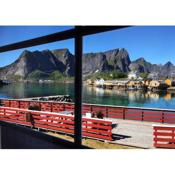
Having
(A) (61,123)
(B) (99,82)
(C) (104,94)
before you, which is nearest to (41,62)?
(B) (99,82)

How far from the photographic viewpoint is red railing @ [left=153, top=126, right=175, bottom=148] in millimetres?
4723

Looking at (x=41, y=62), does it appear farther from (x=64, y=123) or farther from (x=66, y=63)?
(x=64, y=123)

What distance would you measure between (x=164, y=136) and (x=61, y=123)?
223 cm

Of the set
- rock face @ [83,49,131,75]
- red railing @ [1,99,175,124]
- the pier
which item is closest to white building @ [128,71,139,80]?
rock face @ [83,49,131,75]

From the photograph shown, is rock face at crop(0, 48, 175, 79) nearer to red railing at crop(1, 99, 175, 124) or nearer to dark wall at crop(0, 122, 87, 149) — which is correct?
red railing at crop(1, 99, 175, 124)

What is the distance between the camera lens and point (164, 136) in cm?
491

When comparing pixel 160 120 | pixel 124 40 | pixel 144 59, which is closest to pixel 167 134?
pixel 160 120

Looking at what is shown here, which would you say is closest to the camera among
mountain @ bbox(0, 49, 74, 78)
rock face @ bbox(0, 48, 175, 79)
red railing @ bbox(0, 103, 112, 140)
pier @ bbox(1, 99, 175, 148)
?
pier @ bbox(1, 99, 175, 148)

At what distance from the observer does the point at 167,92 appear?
69.8 ft

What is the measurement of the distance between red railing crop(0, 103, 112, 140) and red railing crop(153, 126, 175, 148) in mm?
885

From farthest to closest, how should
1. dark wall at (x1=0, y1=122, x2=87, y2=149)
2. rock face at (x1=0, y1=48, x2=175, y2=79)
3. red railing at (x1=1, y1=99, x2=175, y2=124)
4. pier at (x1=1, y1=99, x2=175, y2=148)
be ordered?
rock face at (x1=0, y1=48, x2=175, y2=79) < red railing at (x1=1, y1=99, x2=175, y2=124) < pier at (x1=1, y1=99, x2=175, y2=148) < dark wall at (x1=0, y1=122, x2=87, y2=149)

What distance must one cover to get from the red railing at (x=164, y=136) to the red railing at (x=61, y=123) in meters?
0.88
